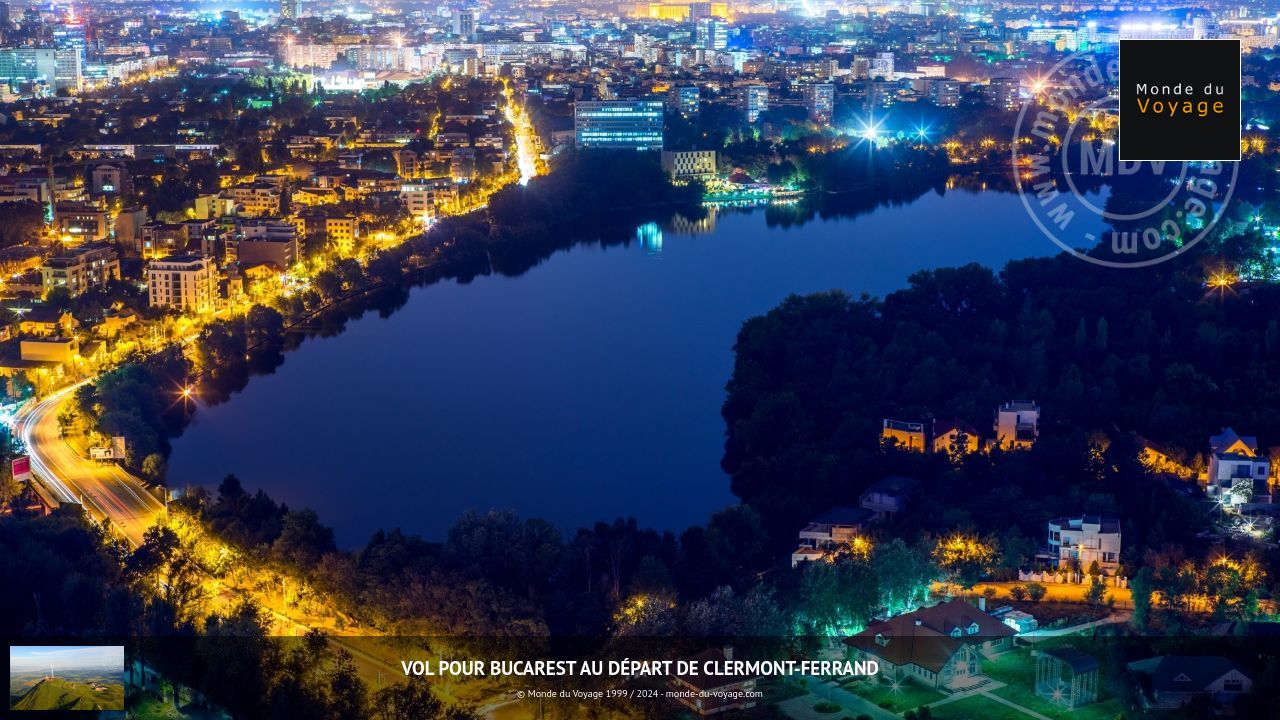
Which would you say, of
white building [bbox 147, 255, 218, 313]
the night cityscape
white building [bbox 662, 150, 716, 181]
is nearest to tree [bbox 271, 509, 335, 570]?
the night cityscape

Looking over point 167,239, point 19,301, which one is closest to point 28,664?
point 19,301

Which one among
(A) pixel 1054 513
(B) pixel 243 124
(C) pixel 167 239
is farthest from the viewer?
(B) pixel 243 124

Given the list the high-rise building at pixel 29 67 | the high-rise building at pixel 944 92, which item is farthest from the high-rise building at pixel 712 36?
the high-rise building at pixel 29 67

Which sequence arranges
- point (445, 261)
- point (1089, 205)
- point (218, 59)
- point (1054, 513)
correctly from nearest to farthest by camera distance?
1. point (1054, 513)
2. point (445, 261)
3. point (1089, 205)
4. point (218, 59)

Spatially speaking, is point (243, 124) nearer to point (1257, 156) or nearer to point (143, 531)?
point (1257, 156)


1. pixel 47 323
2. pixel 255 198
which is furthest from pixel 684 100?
pixel 47 323

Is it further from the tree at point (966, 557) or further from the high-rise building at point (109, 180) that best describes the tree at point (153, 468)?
Result: the high-rise building at point (109, 180)

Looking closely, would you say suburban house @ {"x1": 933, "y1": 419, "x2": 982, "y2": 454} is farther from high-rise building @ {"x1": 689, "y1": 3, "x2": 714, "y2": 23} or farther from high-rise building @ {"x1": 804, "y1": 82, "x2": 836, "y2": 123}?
high-rise building @ {"x1": 689, "y1": 3, "x2": 714, "y2": 23}
